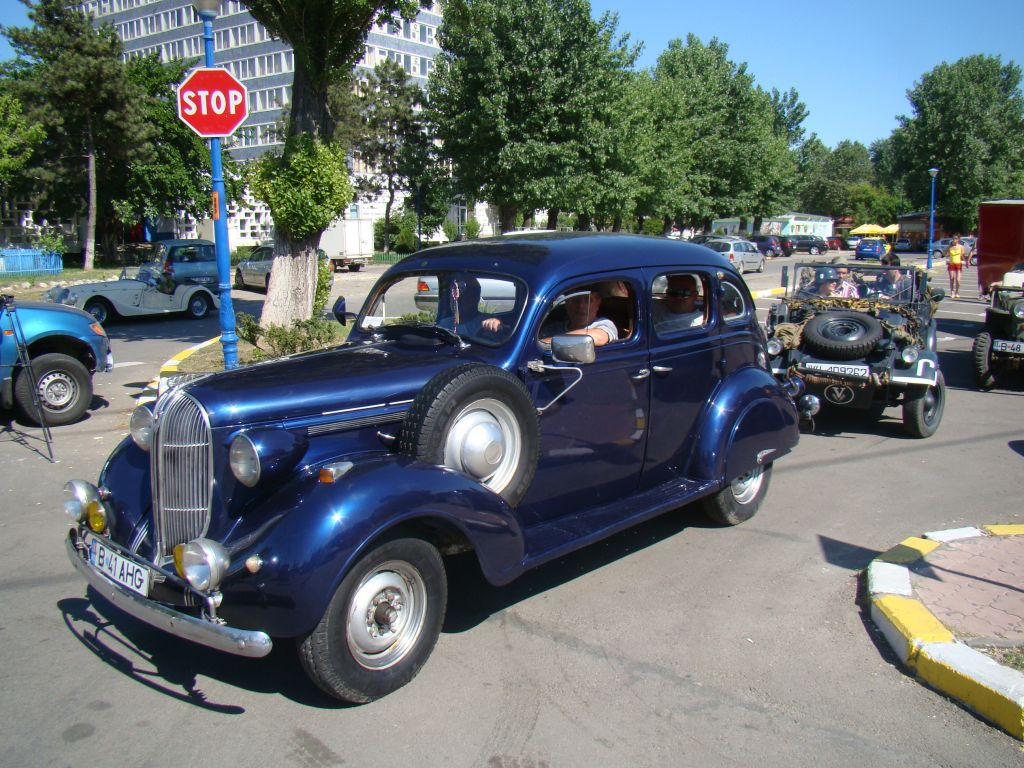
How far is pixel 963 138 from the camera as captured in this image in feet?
180

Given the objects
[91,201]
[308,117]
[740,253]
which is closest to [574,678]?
[308,117]

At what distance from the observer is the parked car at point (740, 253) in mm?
35625

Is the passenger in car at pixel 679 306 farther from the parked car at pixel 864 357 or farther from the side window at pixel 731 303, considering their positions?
the parked car at pixel 864 357

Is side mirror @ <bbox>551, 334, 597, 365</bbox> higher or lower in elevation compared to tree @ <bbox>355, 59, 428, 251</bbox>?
lower

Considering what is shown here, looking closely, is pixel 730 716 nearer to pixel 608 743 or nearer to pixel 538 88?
pixel 608 743

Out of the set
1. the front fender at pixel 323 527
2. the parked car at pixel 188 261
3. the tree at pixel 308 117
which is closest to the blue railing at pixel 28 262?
the parked car at pixel 188 261

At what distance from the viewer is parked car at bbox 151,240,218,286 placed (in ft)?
64.6

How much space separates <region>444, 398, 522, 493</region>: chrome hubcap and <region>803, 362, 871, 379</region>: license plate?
199 inches

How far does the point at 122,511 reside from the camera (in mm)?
3896

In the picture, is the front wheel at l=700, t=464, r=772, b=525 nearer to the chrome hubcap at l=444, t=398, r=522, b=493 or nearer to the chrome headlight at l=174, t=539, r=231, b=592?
the chrome hubcap at l=444, t=398, r=522, b=493

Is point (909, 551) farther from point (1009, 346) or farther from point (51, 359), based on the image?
point (51, 359)

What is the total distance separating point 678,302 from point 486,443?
2.10m

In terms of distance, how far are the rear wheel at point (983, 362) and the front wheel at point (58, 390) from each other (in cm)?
1130

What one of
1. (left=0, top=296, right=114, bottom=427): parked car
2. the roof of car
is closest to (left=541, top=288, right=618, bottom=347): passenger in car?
the roof of car
